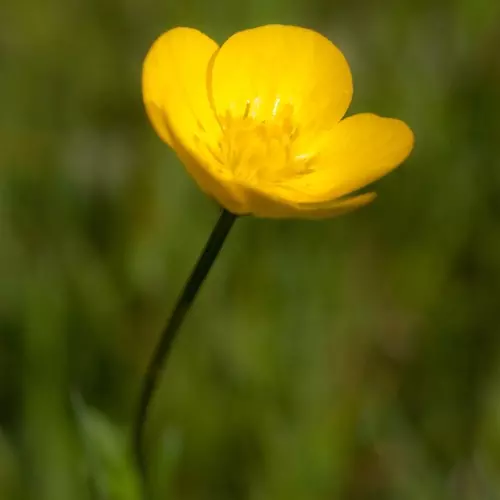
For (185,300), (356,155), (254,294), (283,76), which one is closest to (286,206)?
(185,300)

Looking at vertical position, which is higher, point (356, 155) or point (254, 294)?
point (356, 155)

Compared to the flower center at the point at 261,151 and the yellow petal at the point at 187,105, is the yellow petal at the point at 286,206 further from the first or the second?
the flower center at the point at 261,151

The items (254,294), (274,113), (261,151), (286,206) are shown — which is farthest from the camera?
(254,294)

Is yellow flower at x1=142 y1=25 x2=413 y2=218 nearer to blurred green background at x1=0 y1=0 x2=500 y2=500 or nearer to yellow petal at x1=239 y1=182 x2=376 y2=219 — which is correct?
yellow petal at x1=239 y1=182 x2=376 y2=219

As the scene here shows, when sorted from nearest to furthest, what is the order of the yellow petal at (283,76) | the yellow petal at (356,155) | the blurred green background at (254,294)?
the yellow petal at (356,155)
the yellow petal at (283,76)
the blurred green background at (254,294)

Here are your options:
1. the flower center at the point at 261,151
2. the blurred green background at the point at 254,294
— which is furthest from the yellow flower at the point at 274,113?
the blurred green background at the point at 254,294

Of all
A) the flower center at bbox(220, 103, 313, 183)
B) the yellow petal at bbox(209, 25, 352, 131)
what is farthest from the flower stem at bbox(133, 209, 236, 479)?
the yellow petal at bbox(209, 25, 352, 131)

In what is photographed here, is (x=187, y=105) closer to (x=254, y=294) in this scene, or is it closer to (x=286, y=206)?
(x=286, y=206)
